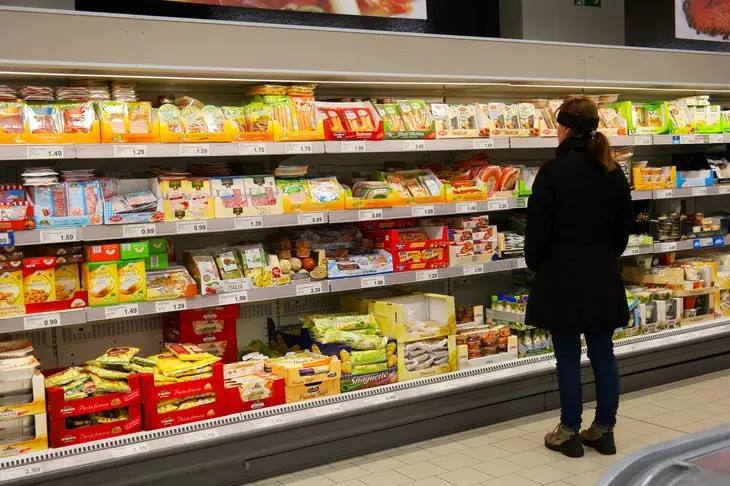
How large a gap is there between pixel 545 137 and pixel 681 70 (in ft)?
4.65

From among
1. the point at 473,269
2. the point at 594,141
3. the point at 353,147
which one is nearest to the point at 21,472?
the point at 353,147

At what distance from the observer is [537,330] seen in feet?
17.2

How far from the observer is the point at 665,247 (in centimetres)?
593

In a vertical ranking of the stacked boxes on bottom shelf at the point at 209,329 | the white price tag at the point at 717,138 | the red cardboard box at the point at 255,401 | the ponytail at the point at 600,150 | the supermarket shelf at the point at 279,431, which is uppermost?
the white price tag at the point at 717,138

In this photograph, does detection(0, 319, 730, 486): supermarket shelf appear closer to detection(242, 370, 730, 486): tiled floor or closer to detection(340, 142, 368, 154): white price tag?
detection(242, 370, 730, 486): tiled floor

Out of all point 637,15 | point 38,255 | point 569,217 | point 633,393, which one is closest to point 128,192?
point 38,255

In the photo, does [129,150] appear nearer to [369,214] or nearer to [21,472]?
[369,214]

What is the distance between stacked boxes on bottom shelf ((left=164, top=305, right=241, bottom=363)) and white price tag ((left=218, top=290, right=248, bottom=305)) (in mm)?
254

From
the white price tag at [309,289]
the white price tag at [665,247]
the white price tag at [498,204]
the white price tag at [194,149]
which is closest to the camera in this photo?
the white price tag at [194,149]

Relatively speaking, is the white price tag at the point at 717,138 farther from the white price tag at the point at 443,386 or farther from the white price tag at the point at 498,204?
the white price tag at the point at 443,386

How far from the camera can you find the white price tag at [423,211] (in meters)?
4.76

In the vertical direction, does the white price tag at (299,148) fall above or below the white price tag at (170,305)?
above

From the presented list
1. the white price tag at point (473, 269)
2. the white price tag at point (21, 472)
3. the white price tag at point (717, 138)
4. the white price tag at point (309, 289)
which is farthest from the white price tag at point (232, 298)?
the white price tag at point (717, 138)

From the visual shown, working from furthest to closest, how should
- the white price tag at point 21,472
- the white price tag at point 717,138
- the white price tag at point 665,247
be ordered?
1. the white price tag at point 717,138
2. the white price tag at point 665,247
3. the white price tag at point 21,472
